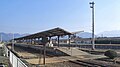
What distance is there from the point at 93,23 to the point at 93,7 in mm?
3486

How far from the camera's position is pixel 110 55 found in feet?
91.7

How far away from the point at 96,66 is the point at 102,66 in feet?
1.64

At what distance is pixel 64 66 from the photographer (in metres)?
21.6

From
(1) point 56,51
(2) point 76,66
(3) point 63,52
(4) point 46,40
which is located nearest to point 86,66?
(2) point 76,66

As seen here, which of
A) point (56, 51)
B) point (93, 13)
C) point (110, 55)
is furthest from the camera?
point (93, 13)

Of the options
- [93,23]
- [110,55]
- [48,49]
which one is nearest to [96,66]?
[110,55]

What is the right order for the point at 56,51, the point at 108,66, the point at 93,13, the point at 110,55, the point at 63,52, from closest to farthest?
the point at 108,66, the point at 110,55, the point at 63,52, the point at 56,51, the point at 93,13

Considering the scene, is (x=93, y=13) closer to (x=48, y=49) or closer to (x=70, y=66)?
Result: (x=48, y=49)

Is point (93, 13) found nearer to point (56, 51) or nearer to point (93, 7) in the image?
point (93, 7)

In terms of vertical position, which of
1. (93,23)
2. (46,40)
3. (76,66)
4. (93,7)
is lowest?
(76,66)

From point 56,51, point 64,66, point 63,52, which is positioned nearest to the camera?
point 64,66

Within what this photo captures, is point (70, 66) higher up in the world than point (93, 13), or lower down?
lower down

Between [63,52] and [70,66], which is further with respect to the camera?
[63,52]

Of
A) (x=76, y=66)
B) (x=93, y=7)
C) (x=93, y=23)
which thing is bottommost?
(x=76, y=66)
